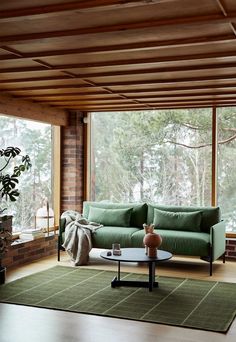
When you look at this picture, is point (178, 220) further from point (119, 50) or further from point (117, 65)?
point (119, 50)

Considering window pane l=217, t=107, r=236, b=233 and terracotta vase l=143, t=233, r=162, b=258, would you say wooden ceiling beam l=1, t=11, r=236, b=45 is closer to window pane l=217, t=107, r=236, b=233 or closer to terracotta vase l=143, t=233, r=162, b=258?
terracotta vase l=143, t=233, r=162, b=258

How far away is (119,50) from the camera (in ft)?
13.6

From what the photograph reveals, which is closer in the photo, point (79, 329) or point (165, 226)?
point (79, 329)

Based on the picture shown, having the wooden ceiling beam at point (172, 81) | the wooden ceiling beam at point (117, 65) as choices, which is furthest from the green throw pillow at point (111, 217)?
the wooden ceiling beam at point (117, 65)

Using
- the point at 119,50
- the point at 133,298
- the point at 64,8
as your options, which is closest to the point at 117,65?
the point at 119,50

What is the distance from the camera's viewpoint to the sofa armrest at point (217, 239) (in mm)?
6232

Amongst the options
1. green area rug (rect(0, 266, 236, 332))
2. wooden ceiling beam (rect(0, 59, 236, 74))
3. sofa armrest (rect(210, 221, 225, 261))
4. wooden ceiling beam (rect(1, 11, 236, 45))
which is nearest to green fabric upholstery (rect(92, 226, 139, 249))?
green area rug (rect(0, 266, 236, 332))

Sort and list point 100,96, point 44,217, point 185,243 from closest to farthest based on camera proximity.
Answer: point 185,243
point 100,96
point 44,217

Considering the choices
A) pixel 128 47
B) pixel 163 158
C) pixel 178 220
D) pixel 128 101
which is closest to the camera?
pixel 128 47

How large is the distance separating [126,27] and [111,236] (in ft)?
12.6

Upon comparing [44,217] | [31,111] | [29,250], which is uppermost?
[31,111]

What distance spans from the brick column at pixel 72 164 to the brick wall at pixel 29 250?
91 centimetres

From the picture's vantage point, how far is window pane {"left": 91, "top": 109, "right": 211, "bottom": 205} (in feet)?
25.4

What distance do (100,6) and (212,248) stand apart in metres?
4.05
